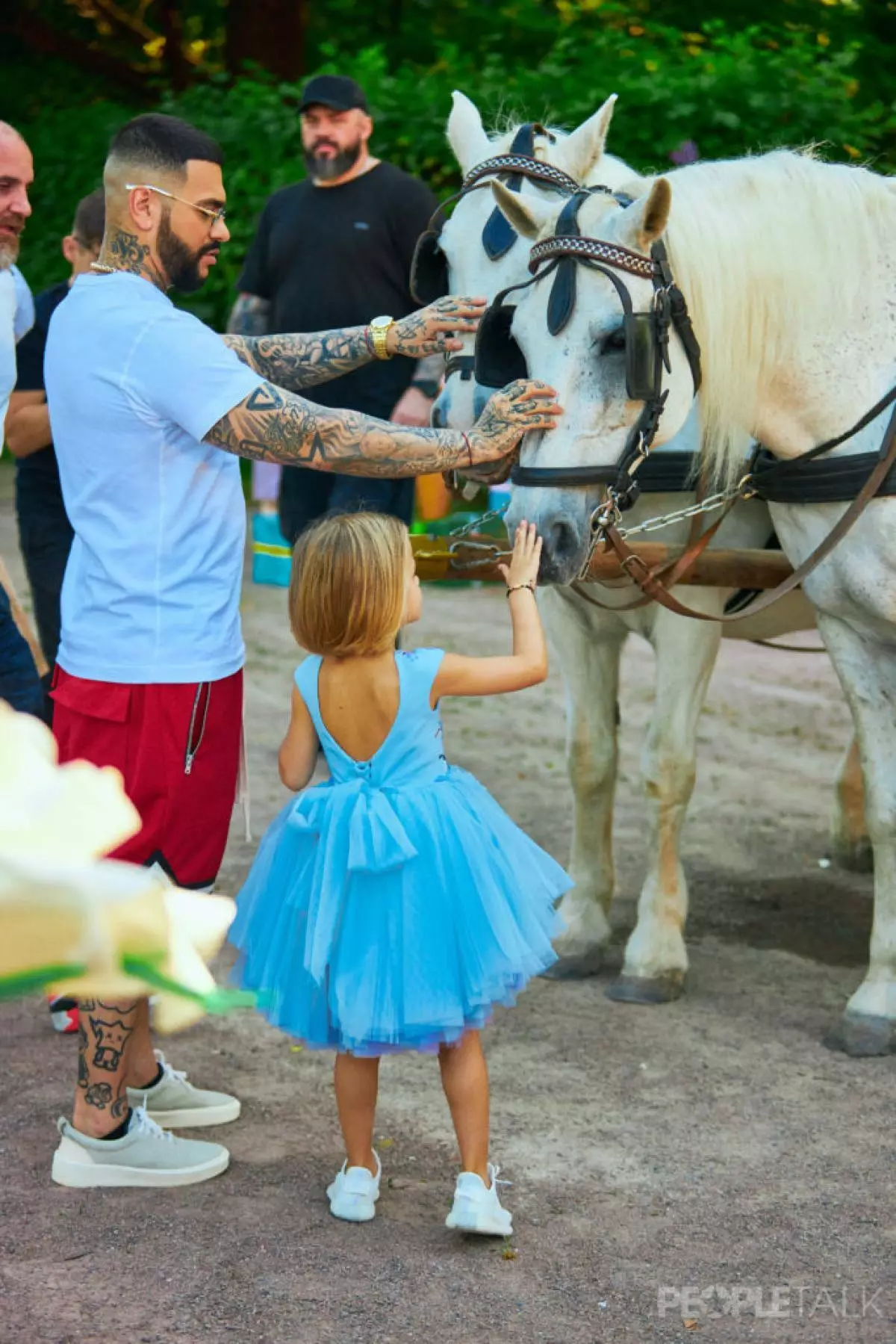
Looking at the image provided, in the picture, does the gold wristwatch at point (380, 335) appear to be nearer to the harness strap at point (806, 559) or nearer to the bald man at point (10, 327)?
the harness strap at point (806, 559)

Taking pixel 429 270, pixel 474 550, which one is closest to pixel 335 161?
pixel 429 270

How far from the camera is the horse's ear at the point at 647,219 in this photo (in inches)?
135

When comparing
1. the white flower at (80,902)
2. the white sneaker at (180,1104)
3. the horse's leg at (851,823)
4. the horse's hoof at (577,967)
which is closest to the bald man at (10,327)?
the white sneaker at (180,1104)

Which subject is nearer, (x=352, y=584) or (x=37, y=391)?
(x=352, y=584)

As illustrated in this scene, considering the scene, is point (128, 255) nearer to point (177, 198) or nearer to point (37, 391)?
point (177, 198)

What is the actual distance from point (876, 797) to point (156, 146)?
227cm

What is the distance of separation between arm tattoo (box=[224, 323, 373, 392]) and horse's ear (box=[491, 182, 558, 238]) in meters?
0.42

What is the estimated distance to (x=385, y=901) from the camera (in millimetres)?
2920

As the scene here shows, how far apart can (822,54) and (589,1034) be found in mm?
9878

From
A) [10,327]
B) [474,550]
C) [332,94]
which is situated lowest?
[474,550]

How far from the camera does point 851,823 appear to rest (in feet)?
18.4

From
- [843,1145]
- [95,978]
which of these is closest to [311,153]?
[843,1145]

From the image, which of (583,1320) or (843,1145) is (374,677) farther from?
(843,1145)

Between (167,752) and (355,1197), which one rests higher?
(167,752)
